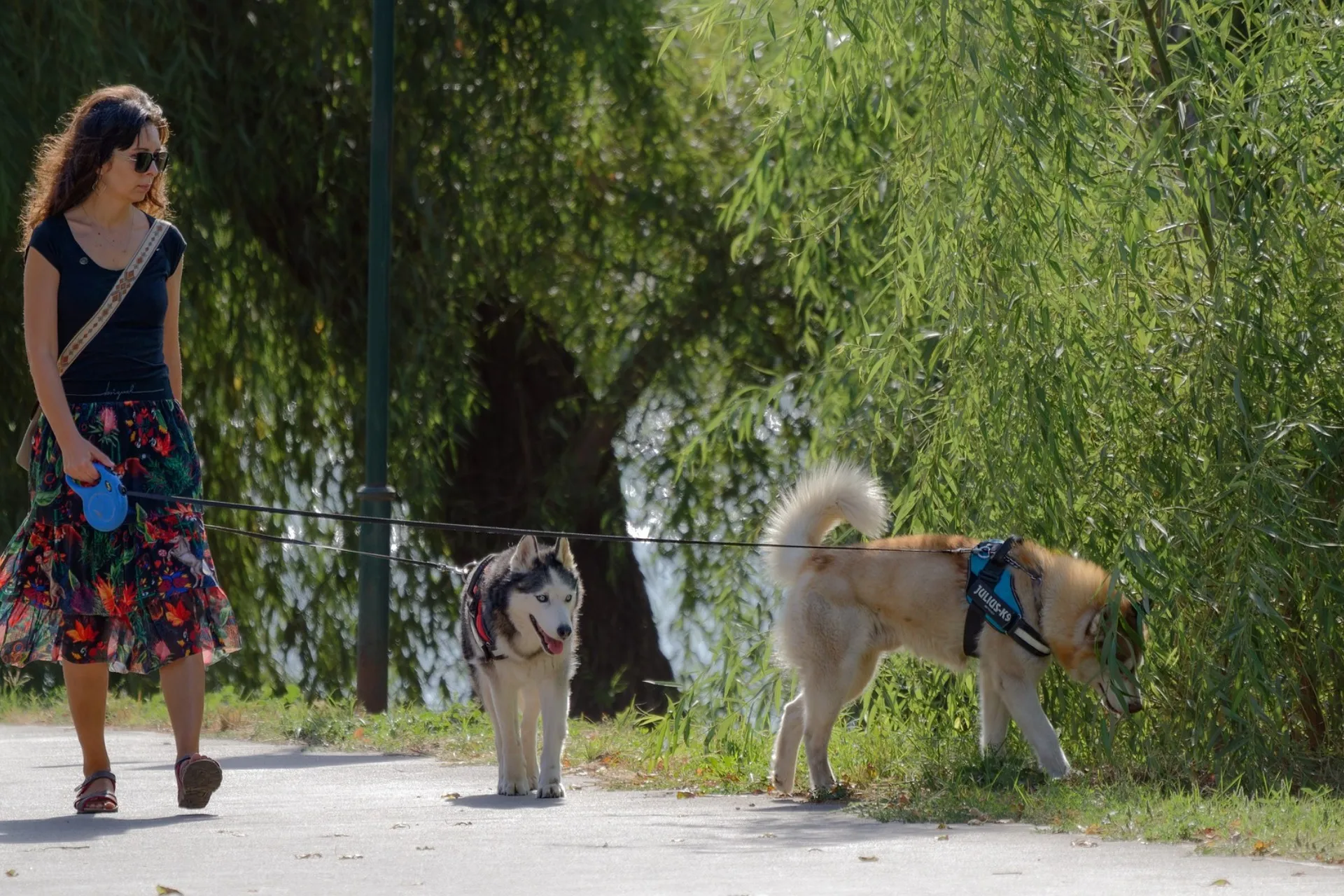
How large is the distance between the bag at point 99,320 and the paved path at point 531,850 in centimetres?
132

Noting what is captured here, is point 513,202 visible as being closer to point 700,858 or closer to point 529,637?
point 529,637

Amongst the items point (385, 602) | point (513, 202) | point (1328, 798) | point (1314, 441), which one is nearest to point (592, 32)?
point (513, 202)

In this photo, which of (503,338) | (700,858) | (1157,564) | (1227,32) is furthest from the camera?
(503,338)

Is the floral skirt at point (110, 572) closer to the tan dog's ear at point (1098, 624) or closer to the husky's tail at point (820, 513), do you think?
the husky's tail at point (820, 513)

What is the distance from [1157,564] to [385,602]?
16.0 ft

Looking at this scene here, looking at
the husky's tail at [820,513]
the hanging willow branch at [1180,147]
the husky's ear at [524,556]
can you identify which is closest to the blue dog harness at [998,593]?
the husky's tail at [820,513]

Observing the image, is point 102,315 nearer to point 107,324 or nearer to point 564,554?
point 107,324

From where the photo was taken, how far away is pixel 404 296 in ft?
41.9

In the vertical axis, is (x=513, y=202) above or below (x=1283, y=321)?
above

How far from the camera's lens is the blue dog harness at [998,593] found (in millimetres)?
7141

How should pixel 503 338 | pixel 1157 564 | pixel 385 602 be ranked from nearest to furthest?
pixel 1157 564
pixel 385 602
pixel 503 338

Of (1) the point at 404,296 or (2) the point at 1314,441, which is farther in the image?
(1) the point at 404,296

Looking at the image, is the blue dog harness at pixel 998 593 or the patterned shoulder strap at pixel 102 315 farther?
the blue dog harness at pixel 998 593

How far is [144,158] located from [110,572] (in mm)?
1448
